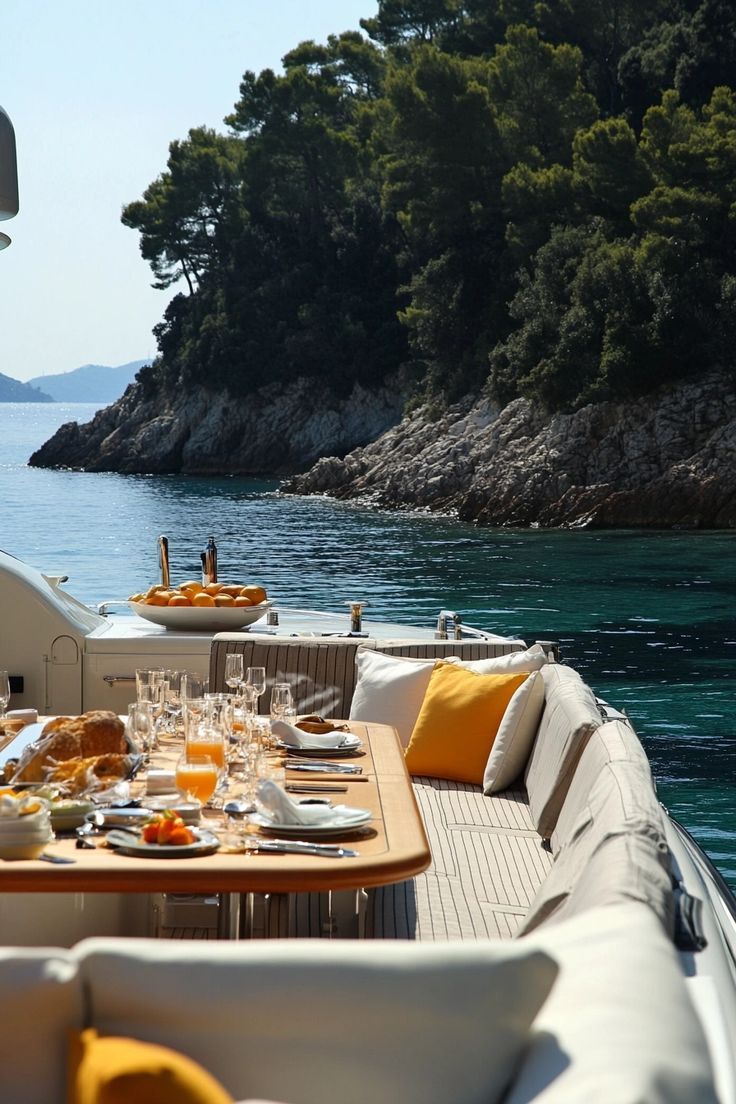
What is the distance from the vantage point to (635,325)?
26.4 meters

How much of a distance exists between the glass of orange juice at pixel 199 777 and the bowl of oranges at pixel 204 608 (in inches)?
91.4

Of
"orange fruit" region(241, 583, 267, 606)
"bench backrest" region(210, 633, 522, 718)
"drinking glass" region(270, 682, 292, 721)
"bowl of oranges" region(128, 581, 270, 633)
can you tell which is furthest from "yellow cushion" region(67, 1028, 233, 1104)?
"orange fruit" region(241, 583, 267, 606)

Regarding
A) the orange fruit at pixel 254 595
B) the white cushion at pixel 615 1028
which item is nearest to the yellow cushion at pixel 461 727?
the orange fruit at pixel 254 595

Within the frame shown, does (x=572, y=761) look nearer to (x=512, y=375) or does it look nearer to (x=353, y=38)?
(x=512, y=375)

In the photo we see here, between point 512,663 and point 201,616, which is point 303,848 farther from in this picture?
point 201,616

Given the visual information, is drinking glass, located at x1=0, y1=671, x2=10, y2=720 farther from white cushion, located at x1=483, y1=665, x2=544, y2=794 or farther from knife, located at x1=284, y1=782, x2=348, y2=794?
white cushion, located at x1=483, y1=665, x2=544, y2=794

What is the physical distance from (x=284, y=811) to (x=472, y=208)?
31.4 metres

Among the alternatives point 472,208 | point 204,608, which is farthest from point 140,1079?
point 472,208

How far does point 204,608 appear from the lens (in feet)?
16.4

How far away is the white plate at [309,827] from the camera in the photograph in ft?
8.06

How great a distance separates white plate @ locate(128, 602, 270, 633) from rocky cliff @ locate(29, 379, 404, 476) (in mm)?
37676

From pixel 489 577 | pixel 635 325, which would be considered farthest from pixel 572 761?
pixel 635 325

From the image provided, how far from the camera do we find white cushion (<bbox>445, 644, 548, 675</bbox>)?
4254 mm

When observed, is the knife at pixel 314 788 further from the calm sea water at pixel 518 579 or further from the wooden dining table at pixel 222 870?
the calm sea water at pixel 518 579
